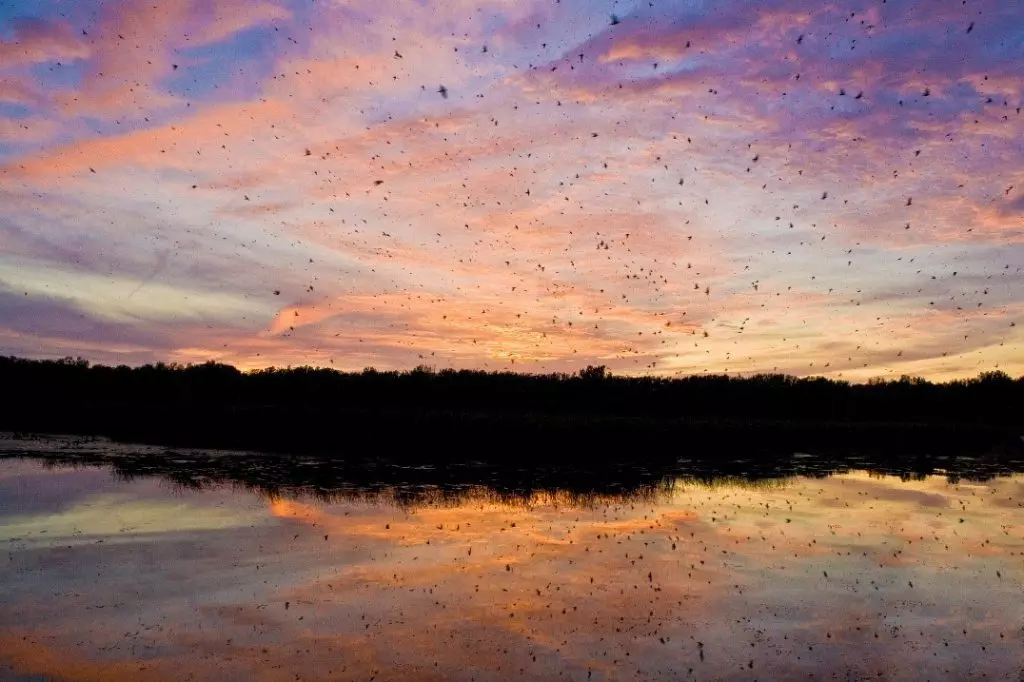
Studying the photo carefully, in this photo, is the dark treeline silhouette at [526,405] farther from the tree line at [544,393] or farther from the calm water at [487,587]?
the calm water at [487,587]

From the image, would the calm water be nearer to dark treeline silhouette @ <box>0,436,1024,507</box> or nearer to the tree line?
dark treeline silhouette @ <box>0,436,1024,507</box>

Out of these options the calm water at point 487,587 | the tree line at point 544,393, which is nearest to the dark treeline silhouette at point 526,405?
the tree line at point 544,393

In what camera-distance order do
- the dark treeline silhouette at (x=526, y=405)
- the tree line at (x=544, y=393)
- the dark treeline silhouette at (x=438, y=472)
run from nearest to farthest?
the dark treeline silhouette at (x=438, y=472)
the dark treeline silhouette at (x=526, y=405)
the tree line at (x=544, y=393)

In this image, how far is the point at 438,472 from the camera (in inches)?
1135

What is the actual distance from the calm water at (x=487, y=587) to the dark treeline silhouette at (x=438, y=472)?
62 cm

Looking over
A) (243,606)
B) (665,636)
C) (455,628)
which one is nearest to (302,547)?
(243,606)

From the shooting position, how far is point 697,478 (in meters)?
29.6

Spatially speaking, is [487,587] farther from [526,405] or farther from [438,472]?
[526,405]

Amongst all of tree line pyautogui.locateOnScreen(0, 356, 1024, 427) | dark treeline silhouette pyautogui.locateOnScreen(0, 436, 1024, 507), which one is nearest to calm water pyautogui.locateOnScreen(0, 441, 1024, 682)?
dark treeline silhouette pyautogui.locateOnScreen(0, 436, 1024, 507)

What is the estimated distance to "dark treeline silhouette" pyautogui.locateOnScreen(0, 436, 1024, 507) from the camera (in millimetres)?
23141

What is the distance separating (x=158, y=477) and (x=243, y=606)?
49.0ft

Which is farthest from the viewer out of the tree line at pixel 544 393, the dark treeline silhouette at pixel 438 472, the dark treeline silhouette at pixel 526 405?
the tree line at pixel 544 393

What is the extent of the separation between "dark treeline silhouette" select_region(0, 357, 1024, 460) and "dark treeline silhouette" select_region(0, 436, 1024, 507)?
546 inches

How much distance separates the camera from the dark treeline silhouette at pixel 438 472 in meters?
23.1
